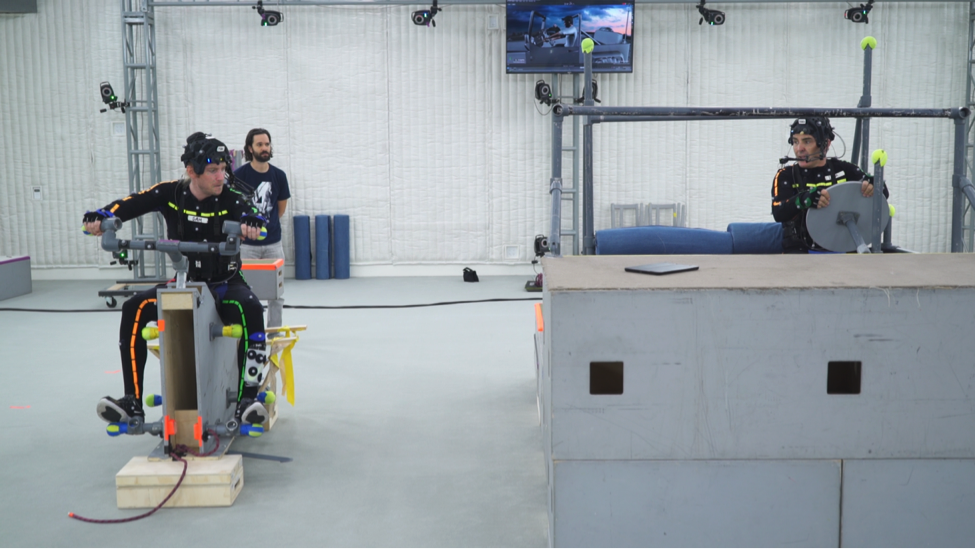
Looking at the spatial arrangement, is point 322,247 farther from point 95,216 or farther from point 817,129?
point 817,129

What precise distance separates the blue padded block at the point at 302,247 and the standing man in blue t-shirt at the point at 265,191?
3819 millimetres

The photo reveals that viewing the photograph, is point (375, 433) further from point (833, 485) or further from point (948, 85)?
point (948, 85)

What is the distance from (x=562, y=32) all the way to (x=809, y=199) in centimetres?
578

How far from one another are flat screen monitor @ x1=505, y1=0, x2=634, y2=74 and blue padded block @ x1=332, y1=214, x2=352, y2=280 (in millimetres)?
2661

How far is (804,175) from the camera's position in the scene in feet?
13.5

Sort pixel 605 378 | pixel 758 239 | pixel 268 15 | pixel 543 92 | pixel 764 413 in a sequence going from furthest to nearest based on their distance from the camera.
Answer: pixel 543 92 < pixel 268 15 < pixel 758 239 < pixel 605 378 < pixel 764 413

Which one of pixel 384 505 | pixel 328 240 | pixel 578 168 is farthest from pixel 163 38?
pixel 384 505

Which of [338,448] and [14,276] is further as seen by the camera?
[14,276]

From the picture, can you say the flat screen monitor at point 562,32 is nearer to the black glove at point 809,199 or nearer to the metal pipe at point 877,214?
the black glove at point 809,199

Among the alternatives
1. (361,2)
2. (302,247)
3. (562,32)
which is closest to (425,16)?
(361,2)

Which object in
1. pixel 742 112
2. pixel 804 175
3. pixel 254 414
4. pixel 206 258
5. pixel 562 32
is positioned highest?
pixel 562 32

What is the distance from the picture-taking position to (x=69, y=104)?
9273 mm

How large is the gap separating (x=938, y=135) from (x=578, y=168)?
14.7 ft

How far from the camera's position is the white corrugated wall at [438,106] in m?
9.23
